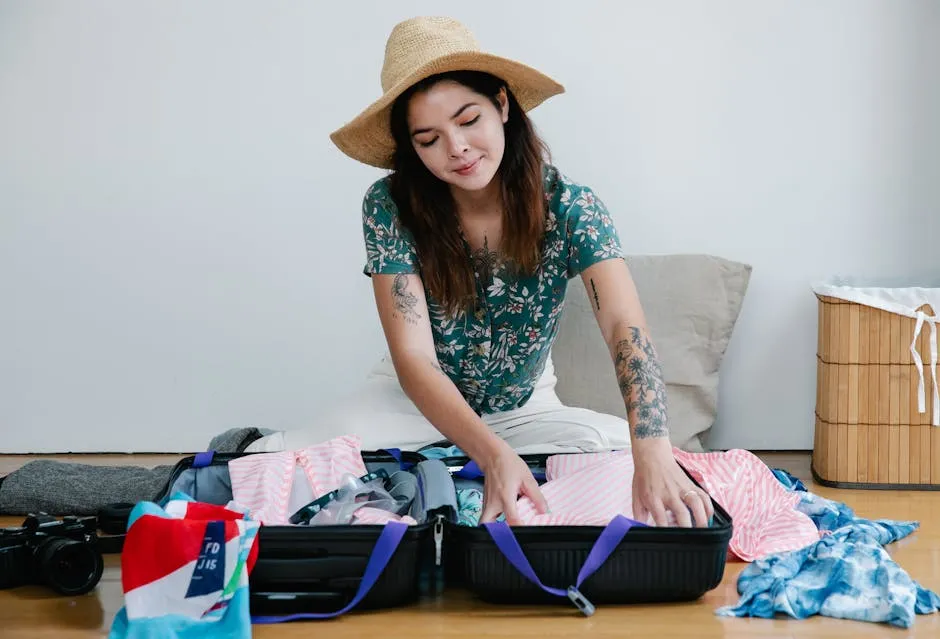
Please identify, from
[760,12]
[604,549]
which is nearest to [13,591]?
[604,549]

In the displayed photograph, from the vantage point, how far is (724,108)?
9.43 feet

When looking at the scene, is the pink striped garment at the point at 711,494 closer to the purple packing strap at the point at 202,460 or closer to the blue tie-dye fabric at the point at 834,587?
the blue tie-dye fabric at the point at 834,587

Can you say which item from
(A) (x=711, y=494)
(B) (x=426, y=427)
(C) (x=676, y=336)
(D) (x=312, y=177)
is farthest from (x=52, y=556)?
(C) (x=676, y=336)

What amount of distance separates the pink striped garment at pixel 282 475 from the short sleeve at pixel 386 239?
0.34 metres

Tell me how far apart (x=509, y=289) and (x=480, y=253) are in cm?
9

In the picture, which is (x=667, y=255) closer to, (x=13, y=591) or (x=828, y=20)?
(x=828, y=20)

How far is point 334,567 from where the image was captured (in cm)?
149

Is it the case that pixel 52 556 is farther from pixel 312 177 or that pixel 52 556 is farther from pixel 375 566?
pixel 312 177

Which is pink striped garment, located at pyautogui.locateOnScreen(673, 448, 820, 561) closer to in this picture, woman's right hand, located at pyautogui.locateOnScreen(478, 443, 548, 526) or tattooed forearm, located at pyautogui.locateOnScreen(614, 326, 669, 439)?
tattooed forearm, located at pyautogui.locateOnScreen(614, 326, 669, 439)

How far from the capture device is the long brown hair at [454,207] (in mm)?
1842

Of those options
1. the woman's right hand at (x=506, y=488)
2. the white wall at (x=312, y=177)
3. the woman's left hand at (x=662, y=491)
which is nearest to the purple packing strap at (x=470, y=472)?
the woman's right hand at (x=506, y=488)

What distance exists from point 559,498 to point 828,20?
1770 millimetres

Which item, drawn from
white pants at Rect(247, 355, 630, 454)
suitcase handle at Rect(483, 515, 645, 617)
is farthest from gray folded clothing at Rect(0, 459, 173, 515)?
suitcase handle at Rect(483, 515, 645, 617)

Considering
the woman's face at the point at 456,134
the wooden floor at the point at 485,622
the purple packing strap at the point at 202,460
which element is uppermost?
the woman's face at the point at 456,134
